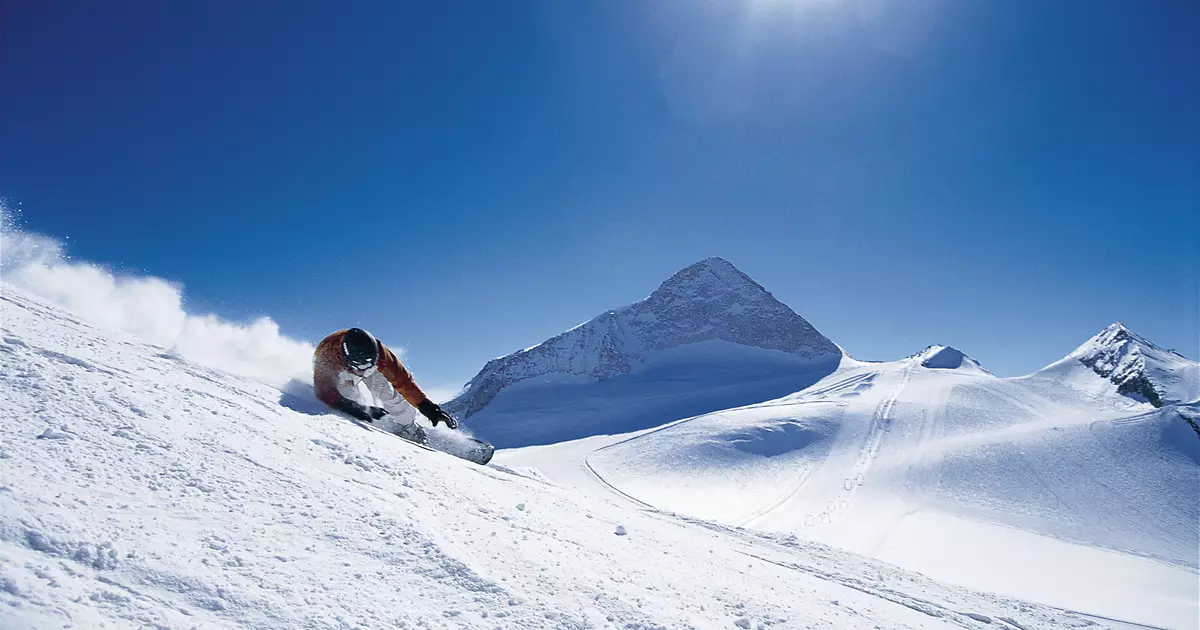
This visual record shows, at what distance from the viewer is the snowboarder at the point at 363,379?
10.8 meters

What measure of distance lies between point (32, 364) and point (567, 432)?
70320 millimetres

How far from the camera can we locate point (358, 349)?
10828 millimetres

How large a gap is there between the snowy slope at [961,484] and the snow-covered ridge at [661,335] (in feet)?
184

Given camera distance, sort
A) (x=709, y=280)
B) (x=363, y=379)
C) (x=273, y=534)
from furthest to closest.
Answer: (x=709, y=280), (x=363, y=379), (x=273, y=534)

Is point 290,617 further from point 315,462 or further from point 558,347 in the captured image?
point 558,347

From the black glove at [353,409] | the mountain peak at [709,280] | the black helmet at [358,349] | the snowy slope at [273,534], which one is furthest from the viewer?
the mountain peak at [709,280]

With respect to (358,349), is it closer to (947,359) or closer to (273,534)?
(273,534)

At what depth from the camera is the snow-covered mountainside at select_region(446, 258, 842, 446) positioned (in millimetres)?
84250

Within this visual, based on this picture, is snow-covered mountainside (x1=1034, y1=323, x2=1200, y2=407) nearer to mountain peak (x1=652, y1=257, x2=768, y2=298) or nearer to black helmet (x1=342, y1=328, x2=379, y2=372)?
mountain peak (x1=652, y1=257, x2=768, y2=298)

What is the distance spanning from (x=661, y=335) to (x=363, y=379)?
405 feet

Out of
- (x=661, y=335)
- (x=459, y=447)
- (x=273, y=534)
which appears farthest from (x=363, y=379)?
(x=661, y=335)

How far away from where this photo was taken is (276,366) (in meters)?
13.1

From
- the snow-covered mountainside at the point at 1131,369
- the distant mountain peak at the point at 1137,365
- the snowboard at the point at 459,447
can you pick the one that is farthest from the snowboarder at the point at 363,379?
the snow-covered mountainside at the point at 1131,369

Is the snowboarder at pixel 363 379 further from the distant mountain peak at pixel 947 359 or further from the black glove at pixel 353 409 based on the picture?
the distant mountain peak at pixel 947 359
